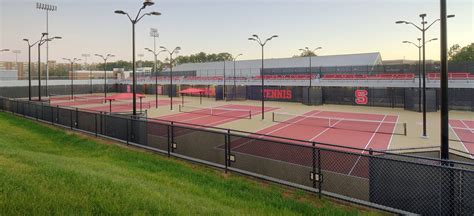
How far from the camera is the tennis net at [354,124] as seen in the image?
28750mm

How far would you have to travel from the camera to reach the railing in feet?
25.1

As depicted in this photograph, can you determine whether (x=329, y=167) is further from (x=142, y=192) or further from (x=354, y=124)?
(x=354, y=124)

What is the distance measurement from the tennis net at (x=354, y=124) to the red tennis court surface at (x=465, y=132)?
12.7 feet

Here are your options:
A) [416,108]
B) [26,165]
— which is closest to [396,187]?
[26,165]

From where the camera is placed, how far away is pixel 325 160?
12.1 m

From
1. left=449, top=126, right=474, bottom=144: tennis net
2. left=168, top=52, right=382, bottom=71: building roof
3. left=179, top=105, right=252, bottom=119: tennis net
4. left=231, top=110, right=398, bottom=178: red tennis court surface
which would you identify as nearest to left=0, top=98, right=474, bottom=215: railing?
left=231, top=110, right=398, bottom=178: red tennis court surface

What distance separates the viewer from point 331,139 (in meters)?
24.4

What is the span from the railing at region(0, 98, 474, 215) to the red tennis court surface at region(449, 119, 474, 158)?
1403cm

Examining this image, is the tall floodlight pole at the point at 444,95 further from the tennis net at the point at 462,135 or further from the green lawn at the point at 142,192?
the tennis net at the point at 462,135

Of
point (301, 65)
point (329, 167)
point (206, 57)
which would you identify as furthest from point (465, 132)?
point (206, 57)

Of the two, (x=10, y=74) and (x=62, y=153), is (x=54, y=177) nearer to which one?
(x=62, y=153)

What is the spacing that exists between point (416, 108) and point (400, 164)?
129 feet

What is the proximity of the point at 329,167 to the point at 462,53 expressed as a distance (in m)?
101

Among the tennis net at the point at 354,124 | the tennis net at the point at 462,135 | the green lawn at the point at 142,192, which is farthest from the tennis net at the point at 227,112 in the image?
the green lawn at the point at 142,192
